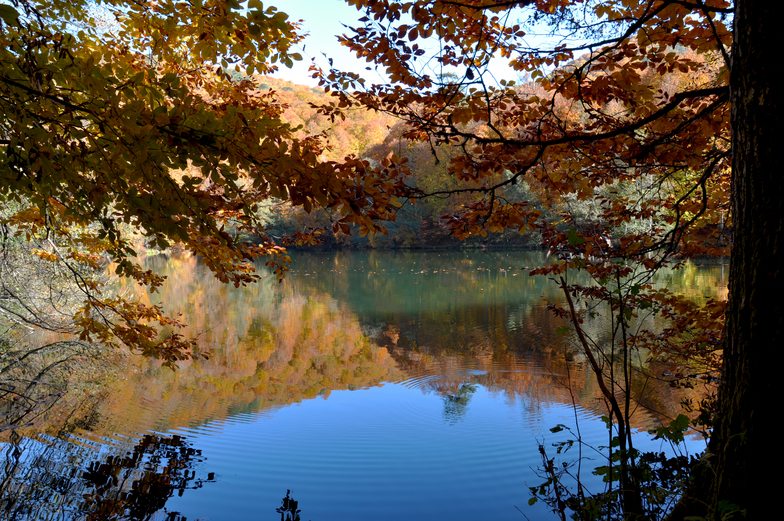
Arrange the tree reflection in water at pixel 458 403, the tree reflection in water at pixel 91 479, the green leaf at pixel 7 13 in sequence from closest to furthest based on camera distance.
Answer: the green leaf at pixel 7 13, the tree reflection in water at pixel 91 479, the tree reflection in water at pixel 458 403

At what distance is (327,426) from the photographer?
615 centimetres

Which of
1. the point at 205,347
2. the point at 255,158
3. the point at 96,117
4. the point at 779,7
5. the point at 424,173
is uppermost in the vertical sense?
the point at 424,173

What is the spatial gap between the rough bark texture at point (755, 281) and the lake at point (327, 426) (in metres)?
0.58

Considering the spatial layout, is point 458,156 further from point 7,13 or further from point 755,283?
point 7,13

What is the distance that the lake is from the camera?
4.30 metres

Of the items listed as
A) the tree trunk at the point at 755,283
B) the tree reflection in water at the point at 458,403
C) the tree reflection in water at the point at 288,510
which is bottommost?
the tree reflection in water at the point at 288,510

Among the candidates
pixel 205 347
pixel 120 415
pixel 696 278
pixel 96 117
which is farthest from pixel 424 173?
pixel 96 117

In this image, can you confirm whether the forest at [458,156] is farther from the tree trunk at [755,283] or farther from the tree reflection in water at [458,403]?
the tree reflection in water at [458,403]

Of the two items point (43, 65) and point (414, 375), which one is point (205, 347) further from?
point (43, 65)

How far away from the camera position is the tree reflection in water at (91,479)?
13.0ft

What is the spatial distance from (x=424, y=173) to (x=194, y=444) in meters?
33.4

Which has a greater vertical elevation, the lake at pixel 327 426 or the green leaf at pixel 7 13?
the green leaf at pixel 7 13

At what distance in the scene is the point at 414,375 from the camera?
806 centimetres

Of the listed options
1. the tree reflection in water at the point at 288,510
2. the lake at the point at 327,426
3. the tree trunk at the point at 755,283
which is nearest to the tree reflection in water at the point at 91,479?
the lake at the point at 327,426
